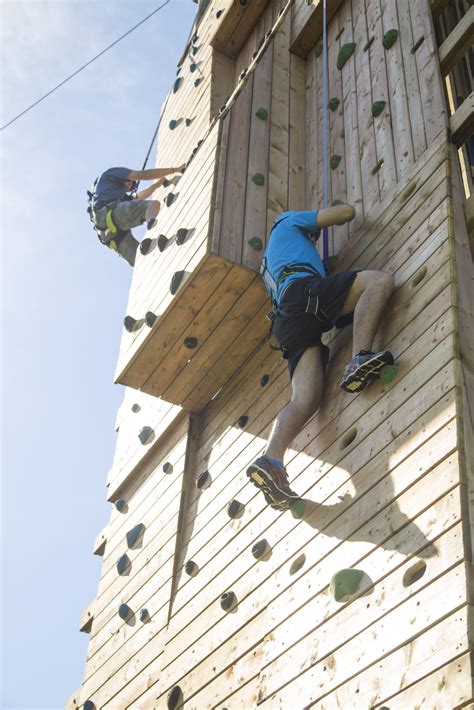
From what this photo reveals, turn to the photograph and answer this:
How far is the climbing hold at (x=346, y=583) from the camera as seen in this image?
3406mm

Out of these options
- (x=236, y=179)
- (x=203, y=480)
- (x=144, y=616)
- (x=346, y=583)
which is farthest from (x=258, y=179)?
(x=346, y=583)

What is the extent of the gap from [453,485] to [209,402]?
114 inches

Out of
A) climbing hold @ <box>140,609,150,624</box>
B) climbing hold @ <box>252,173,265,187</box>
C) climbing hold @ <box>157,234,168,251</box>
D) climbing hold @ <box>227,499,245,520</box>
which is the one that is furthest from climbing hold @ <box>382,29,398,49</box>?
climbing hold @ <box>140,609,150,624</box>

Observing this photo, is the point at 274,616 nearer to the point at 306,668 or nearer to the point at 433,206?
the point at 306,668

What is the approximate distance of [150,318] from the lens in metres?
5.48

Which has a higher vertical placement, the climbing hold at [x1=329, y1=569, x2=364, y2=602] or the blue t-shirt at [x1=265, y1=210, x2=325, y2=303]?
the blue t-shirt at [x1=265, y1=210, x2=325, y2=303]

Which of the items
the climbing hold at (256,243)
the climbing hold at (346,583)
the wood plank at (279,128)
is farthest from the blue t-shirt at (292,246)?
the climbing hold at (346,583)

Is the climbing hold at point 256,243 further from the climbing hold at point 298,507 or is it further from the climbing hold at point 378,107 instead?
the climbing hold at point 298,507

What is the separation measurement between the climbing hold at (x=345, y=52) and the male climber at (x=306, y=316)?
1858 millimetres

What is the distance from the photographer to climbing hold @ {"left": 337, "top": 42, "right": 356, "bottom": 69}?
618 centimetres

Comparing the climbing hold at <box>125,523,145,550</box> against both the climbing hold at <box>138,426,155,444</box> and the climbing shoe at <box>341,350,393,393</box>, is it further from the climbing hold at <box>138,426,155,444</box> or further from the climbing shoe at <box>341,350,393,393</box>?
the climbing shoe at <box>341,350,393,393</box>

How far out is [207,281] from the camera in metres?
5.13

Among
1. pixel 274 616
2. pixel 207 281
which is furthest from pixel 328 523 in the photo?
pixel 207 281

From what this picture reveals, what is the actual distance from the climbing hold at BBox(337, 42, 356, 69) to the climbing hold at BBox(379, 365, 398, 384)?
10.1 ft
